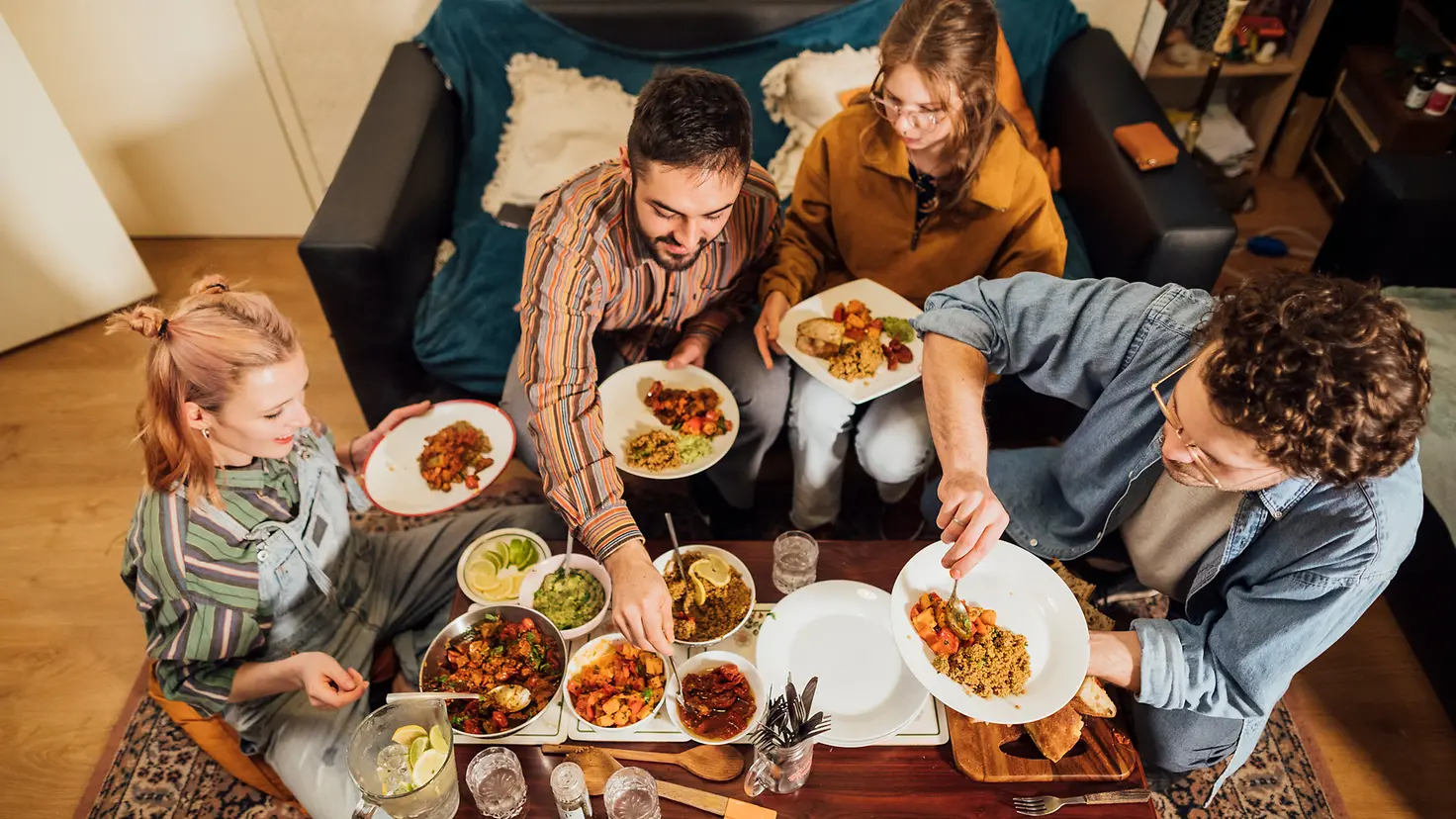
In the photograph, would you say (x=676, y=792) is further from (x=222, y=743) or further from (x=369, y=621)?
(x=222, y=743)

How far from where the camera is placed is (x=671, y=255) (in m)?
1.86

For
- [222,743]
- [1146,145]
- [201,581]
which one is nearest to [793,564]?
[201,581]

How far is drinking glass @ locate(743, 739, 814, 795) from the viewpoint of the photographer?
137 cm

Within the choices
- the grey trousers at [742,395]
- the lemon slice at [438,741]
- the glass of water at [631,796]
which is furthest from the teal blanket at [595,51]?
the glass of water at [631,796]

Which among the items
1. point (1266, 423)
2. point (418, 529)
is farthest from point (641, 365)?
point (1266, 423)

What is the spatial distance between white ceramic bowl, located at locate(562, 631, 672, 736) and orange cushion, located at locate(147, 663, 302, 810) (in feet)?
2.42

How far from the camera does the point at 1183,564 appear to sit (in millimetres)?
1677

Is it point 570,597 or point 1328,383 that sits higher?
point 1328,383

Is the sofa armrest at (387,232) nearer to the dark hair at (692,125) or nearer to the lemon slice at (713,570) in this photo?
the dark hair at (692,125)

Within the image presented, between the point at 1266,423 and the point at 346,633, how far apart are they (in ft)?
5.54

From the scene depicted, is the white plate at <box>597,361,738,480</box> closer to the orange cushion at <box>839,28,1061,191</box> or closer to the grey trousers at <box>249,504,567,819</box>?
the grey trousers at <box>249,504,567,819</box>

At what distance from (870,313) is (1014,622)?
845mm

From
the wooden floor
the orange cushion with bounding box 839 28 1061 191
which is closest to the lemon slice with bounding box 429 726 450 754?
the wooden floor

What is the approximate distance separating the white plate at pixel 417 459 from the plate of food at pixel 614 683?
62 centimetres
